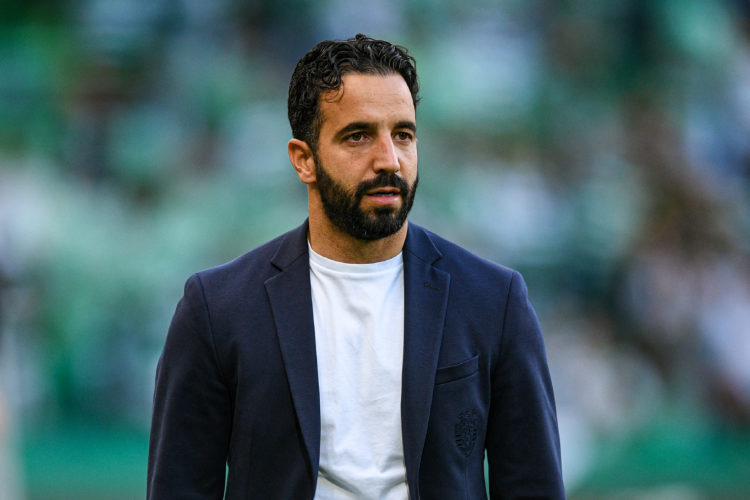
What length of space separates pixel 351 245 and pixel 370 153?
0.26 m

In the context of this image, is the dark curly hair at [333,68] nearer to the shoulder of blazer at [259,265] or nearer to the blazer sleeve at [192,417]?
the shoulder of blazer at [259,265]

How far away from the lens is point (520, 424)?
2607 mm

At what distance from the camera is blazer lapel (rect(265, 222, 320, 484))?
251cm

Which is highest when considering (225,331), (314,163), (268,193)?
(268,193)

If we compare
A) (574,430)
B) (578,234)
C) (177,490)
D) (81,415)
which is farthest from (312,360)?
(578,234)

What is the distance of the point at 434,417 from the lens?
254 centimetres

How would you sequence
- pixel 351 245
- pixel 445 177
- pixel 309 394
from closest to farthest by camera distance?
1. pixel 309 394
2. pixel 351 245
3. pixel 445 177

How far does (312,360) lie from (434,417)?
336 millimetres

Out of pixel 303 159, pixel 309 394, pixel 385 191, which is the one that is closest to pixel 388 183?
pixel 385 191

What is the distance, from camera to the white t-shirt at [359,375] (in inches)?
99.7

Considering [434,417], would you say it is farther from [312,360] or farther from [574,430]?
[574,430]

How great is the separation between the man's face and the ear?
0.30ft

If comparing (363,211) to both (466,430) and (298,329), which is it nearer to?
(298,329)

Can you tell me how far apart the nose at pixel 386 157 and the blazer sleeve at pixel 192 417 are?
575 mm
